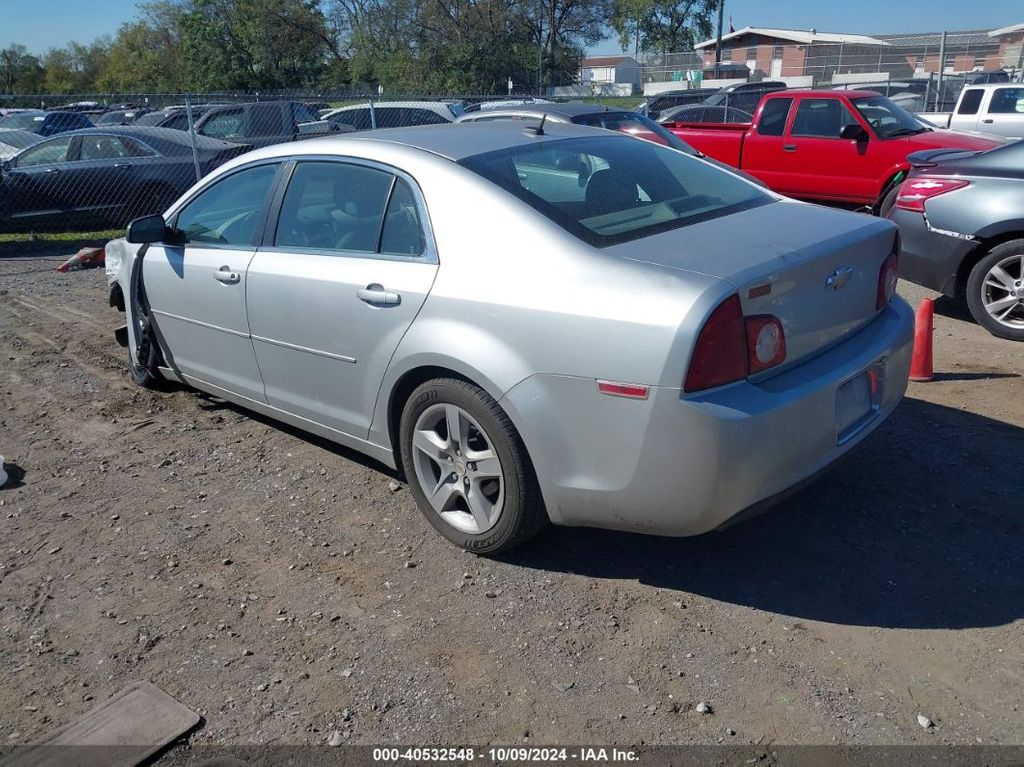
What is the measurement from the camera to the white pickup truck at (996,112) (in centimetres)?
1520

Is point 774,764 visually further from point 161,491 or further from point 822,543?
point 161,491

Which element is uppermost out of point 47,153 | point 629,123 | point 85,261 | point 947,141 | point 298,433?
point 629,123

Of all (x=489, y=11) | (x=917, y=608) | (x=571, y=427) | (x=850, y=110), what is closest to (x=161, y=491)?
(x=571, y=427)

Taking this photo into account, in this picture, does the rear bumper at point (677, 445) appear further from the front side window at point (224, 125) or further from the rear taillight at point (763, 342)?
the front side window at point (224, 125)

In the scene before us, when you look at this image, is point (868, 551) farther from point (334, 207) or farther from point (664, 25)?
point (664, 25)

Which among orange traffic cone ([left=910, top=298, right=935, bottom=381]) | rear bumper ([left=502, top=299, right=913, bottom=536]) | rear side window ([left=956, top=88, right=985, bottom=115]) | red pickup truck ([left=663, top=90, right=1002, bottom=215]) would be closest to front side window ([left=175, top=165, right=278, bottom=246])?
rear bumper ([left=502, top=299, right=913, bottom=536])

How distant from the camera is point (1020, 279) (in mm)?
6215

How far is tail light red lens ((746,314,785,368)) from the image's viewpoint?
298 centimetres

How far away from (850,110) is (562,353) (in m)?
9.89

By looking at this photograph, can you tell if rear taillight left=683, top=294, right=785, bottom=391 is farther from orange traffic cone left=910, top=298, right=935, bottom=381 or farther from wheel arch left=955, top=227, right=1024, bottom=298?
wheel arch left=955, top=227, right=1024, bottom=298

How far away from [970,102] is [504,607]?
53.1ft

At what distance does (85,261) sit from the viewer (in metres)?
10.6

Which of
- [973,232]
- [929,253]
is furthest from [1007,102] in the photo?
[973,232]

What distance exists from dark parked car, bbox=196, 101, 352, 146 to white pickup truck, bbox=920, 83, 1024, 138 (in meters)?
11.1
